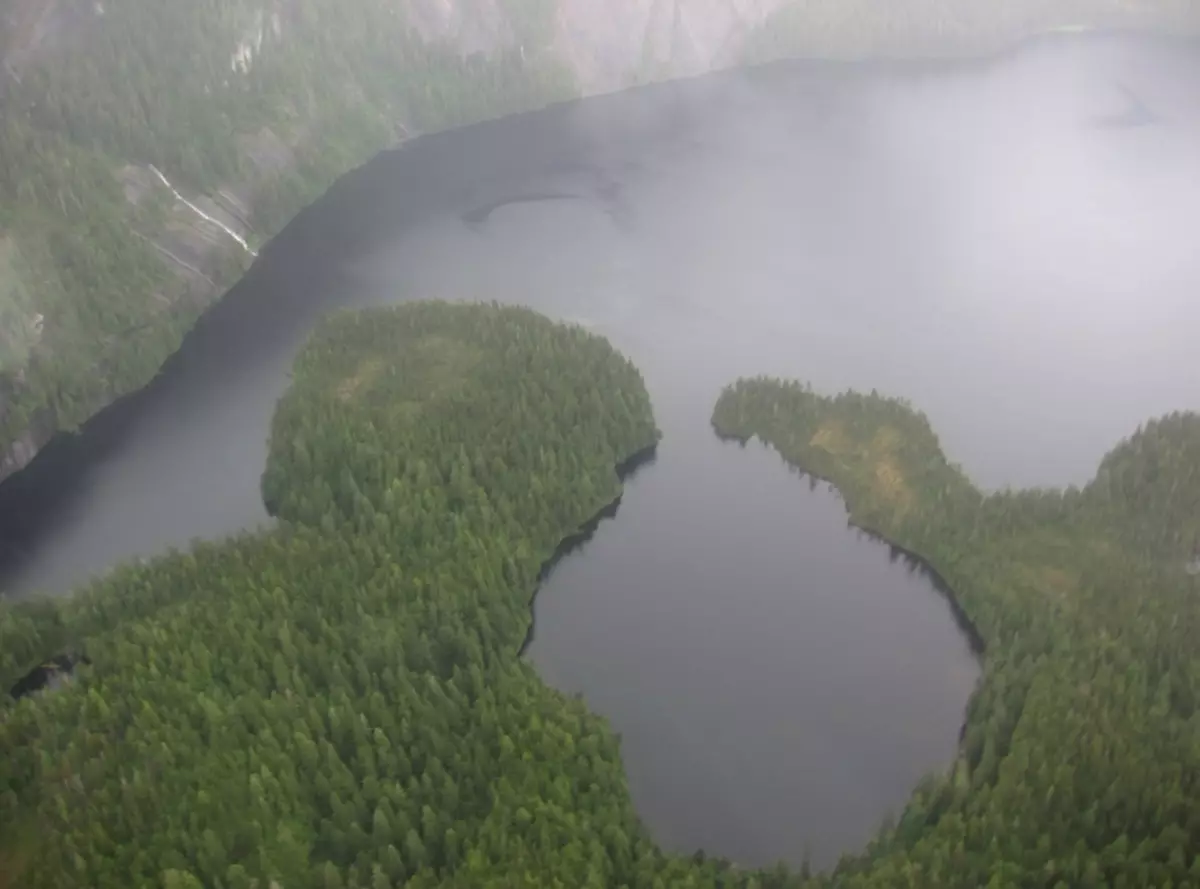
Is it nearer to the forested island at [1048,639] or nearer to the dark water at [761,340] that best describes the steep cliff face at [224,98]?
the dark water at [761,340]

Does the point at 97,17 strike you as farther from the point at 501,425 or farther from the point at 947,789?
the point at 947,789

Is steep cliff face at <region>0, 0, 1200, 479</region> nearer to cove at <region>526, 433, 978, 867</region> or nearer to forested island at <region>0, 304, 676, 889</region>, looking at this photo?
forested island at <region>0, 304, 676, 889</region>

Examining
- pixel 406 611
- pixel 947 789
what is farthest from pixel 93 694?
pixel 947 789

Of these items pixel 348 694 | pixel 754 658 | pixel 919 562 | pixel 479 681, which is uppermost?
pixel 919 562

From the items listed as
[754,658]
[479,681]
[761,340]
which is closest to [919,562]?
[754,658]

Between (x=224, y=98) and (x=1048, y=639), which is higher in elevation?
(x=224, y=98)

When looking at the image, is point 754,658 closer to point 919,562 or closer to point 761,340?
point 919,562
